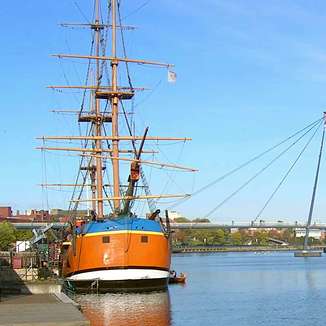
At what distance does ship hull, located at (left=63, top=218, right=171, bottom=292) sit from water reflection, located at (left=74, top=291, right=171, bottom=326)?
1057 millimetres

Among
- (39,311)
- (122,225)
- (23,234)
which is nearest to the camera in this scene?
(39,311)

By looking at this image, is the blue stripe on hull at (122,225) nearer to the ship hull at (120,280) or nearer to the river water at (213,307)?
the ship hull at (120,280)

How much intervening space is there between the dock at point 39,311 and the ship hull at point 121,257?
1289cm

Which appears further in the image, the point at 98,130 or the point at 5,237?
the point at 5,237

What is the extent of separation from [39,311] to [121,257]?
2047cm

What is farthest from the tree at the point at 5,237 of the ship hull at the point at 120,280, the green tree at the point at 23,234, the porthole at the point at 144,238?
the porthole at the point at 144,238

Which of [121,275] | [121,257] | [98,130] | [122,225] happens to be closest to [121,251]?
[121,257]

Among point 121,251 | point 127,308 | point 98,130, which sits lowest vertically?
point 127,308

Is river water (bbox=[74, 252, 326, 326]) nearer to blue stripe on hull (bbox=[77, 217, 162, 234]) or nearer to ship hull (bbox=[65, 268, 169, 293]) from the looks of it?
ship hull (bbox=[65, 268, 169, 293])

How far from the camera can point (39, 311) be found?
25.2m

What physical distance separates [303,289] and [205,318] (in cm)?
2063

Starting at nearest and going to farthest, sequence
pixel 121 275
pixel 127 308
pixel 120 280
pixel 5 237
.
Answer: pixel 127 308 → pixel 120 280 → pixel 121 275 → pixel 5 237

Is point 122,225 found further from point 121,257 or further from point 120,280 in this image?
point 120,280

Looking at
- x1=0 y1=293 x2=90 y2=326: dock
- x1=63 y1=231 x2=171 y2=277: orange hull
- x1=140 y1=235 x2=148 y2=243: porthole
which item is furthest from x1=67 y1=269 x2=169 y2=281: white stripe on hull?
x1=0 y1=293 x2=90 y2=326: dock
